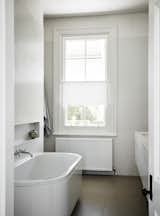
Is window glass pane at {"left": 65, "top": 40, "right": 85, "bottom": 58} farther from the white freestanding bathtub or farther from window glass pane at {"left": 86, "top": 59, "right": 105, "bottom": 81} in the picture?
the white freestanding bathtub

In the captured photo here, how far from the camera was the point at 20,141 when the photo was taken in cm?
336

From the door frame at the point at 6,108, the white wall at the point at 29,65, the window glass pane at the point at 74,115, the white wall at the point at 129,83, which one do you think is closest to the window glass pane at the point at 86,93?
the window glass pane at the point at 74,115

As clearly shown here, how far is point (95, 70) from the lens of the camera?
470 cm

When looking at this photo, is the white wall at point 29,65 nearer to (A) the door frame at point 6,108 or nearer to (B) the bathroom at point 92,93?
(B) the bathroom at point 92,93

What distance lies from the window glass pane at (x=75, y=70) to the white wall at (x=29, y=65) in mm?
1089

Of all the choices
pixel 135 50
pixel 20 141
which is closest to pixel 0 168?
pixel 20 141

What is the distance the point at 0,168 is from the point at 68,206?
1.66m

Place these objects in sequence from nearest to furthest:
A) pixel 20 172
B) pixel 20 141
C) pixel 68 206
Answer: pixel 68 206 → pixel 20 172 → pixel 20 141

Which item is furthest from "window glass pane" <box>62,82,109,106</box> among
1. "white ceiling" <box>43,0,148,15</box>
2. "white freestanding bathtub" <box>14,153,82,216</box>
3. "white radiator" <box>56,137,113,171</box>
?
"white freestanding bathtub" <box>14,153,82,216</box>

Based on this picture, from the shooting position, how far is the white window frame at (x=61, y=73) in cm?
455

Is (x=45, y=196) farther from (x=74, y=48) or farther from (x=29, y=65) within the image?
(x=74, y=48)

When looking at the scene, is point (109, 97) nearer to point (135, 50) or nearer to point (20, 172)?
point (135, 50)

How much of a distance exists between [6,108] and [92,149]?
353 centimetres

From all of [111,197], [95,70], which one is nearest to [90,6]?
[95,70]
